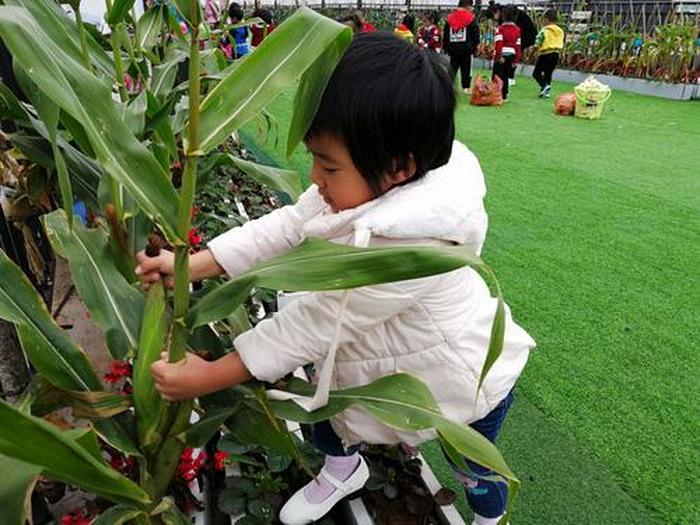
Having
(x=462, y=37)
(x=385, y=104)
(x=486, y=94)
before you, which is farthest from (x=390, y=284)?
(x=462, y=37)

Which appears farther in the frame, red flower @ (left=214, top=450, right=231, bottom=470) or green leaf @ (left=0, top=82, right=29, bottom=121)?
red flower @ (left=214, top=450, right=231, bottom=470)

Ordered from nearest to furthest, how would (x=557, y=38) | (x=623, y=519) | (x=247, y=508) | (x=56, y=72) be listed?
1. (x=56, y=72)
2. (x=247, y=508)
3. (x=623, y=519)
4. (x=557, y=38)

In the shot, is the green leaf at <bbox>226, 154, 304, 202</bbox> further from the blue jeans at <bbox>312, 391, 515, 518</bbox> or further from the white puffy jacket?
the blue jeans at <bbox>312, 391, 515, 518</bbox>

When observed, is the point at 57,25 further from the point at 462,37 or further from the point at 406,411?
the point at 462,37

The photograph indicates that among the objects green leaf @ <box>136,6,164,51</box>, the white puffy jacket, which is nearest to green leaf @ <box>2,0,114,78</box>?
the white puffy jacket

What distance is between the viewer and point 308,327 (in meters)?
0.83

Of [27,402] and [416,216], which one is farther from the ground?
[416,216]

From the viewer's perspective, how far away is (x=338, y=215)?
0.87 metres

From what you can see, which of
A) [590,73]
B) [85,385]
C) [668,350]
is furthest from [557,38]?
[85,385]

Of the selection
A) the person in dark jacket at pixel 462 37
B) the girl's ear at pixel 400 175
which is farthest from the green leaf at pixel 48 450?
the person in dark jacket at pixel 462 37

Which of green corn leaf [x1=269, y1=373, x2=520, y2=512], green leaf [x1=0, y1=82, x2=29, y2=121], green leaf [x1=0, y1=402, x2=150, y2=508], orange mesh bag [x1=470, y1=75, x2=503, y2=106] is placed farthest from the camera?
orange mesh bag [x1=470, y1=75, x2=503, y2=106]

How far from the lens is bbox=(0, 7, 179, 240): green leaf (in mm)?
578

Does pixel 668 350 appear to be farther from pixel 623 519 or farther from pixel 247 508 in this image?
pixel 247 508

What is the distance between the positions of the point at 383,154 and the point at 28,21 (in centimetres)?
44
